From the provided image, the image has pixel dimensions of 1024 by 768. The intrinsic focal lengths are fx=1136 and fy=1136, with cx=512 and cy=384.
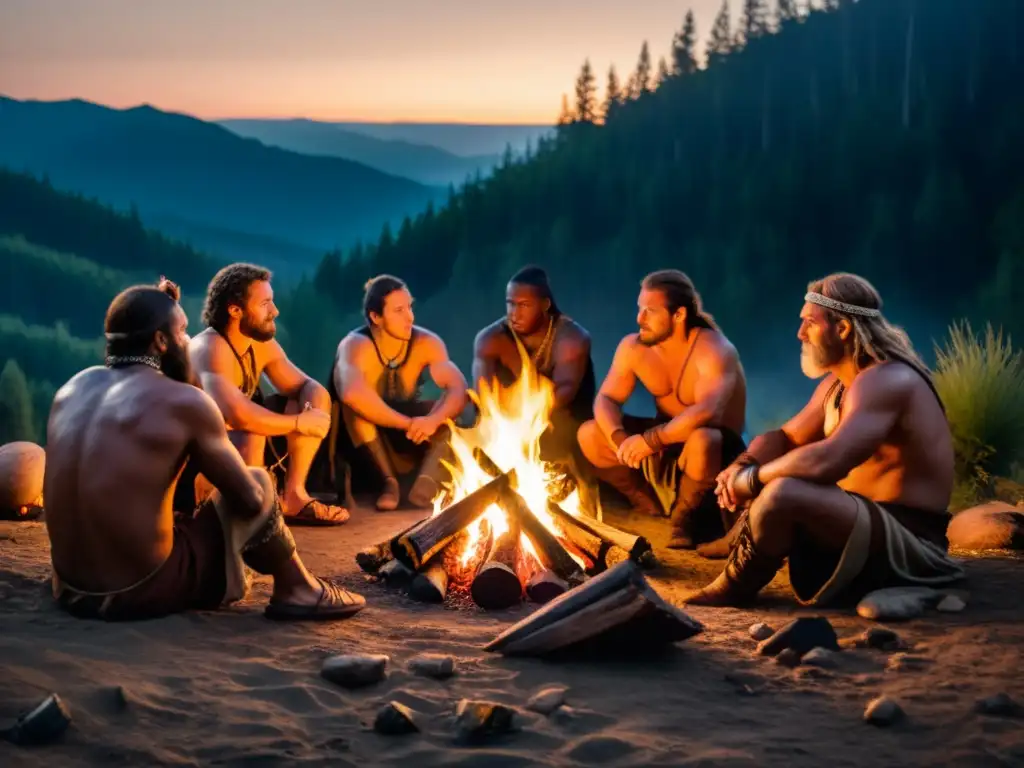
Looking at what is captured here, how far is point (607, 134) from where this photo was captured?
29797mm

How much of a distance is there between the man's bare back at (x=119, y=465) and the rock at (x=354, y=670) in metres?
0.88

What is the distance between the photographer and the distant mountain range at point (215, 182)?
80.7ft

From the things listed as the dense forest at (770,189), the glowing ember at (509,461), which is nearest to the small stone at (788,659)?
the glowing ember at (509,461)

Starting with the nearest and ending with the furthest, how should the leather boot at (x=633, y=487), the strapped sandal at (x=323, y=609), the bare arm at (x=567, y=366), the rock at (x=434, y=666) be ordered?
the rock at (x=434, y=666), the strapped sandal at (x=323, y=609), the leather boot at (x=633, y=487), the bare arm at (x=567, y=366)

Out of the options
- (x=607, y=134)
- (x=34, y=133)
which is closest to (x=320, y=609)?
(x=34, y=133)

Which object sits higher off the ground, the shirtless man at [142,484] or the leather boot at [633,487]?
the shirtless man at [142,484]

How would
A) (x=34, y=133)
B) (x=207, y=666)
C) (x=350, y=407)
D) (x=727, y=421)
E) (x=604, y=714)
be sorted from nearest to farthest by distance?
(x=604, y=714) → (x=207, y=666) → (x=727, y=421) → (x=350, y=407) → (x=34, y=133)

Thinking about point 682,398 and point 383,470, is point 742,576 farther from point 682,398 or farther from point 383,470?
point 383,470

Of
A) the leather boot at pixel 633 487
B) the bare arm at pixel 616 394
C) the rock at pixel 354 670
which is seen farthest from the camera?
the leather boot at pixel 633 487

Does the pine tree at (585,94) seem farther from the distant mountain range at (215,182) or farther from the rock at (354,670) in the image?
the rock at (354,670)

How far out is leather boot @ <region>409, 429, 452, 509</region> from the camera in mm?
7918

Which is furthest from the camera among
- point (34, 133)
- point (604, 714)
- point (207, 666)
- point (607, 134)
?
point (607, 134)

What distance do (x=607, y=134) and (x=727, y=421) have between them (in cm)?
2383

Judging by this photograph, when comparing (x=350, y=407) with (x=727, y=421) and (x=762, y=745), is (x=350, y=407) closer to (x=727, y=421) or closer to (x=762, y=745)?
(x=727, y=421)
